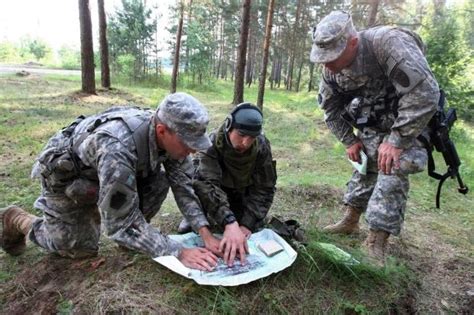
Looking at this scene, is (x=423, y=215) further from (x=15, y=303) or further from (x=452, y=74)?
(x=452, y=74)

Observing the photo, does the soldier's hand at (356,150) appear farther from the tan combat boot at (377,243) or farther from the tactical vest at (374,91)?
the tan combat boot at (377,243)

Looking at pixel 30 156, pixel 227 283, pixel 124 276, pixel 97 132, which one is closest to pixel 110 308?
pixel 124 276

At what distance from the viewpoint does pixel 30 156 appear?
18.1ft

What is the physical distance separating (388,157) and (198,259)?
54.7 inches

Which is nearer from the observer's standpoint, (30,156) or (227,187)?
(227,187)

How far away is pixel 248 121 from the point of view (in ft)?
7.90

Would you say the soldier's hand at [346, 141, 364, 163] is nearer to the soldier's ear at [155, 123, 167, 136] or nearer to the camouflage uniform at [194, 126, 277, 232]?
the camouflage uniform at [194, 126, 277, 232]

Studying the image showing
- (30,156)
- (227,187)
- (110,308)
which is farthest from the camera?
(30,156)

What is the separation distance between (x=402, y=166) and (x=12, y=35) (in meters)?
65.2

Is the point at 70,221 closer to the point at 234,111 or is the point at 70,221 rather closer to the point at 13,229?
the point at 13,229

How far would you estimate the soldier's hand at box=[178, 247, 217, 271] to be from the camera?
2135 mm

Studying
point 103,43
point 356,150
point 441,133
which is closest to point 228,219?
point 356,150

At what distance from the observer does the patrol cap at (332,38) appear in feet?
8.19

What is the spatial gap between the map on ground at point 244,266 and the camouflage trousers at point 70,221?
419 mm
